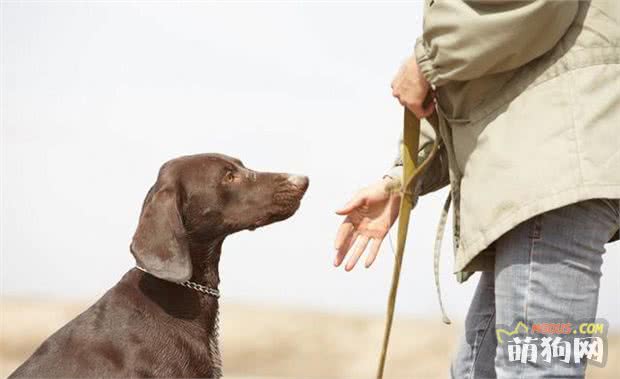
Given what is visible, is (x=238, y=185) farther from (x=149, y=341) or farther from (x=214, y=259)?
(x=149, y=341)

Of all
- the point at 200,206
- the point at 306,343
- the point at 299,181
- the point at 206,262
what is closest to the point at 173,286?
the point at 206,262

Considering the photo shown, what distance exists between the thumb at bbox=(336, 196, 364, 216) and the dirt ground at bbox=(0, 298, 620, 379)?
17.4ft

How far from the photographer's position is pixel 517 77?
2.51 m

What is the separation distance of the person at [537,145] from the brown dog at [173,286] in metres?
1.21

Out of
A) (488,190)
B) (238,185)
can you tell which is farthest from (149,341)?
(488,190)

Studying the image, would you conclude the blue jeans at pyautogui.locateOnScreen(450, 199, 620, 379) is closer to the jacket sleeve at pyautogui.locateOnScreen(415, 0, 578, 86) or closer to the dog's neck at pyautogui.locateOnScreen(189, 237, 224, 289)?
the jacket sleeve at pyautogui.locateOnScreen(415, 0, 578, 86)

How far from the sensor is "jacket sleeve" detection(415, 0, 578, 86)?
2.35m

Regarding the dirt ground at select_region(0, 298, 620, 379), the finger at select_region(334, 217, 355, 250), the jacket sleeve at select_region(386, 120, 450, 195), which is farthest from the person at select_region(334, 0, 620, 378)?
the dirt ground at select_region(0, 298, 620, 379)

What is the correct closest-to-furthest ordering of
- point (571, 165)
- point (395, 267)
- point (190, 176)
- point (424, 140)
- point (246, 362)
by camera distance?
1. point (571, 165)
2. point (395, 267)
3. point (424, 140)
4. point (190, 176)
5. point (246, 362)

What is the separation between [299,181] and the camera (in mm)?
3701

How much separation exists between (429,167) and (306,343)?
5694 millimetres

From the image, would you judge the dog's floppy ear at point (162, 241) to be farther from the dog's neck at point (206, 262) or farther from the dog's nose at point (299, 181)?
the dog's nose at point (299, 181)

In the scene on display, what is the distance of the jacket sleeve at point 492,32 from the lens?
92.4 inches

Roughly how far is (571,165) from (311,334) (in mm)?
6483
